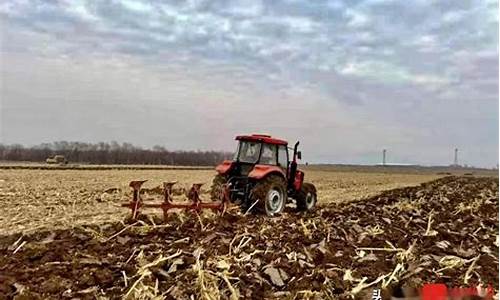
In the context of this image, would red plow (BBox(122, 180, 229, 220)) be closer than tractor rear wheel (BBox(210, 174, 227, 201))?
Yes

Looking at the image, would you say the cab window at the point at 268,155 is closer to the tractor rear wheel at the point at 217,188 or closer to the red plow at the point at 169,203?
the tractor rear wheel at the point at 217,188

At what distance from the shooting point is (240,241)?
18.6 feet

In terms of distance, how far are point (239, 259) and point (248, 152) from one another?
4.34m

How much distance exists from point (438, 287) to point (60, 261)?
3801 millimetres

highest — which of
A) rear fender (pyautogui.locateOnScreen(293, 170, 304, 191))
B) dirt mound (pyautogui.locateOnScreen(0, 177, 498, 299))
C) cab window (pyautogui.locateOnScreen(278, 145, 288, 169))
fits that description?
cab window (pyautogui.locateOnScreen(278, 145, 288, 169))

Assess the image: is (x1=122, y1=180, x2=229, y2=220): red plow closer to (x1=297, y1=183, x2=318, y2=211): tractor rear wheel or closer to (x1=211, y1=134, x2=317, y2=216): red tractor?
(x1=211, y1=134, x2=317, y2=216): red tractor

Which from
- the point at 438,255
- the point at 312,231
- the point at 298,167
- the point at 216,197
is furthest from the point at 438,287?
the point at 298,167

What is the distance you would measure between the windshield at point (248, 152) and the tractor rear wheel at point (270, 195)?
387 millimetres

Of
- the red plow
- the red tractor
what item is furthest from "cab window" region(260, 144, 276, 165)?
the red plow

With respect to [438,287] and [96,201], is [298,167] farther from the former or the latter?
[438,287]

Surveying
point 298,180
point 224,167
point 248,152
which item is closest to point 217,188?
point 224,167

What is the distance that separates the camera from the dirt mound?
367cm

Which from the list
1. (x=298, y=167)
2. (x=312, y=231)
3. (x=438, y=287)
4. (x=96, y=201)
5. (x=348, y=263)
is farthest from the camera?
(x=96, y=201)

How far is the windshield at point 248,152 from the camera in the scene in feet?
29.0
